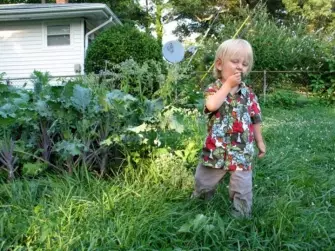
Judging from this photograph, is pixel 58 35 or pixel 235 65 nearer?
pixel 235 65

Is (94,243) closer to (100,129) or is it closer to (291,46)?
(100,129)

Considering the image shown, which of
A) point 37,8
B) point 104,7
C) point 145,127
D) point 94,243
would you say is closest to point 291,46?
point 104,7

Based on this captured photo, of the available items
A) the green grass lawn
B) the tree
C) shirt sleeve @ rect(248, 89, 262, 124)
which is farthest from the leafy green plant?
the tree

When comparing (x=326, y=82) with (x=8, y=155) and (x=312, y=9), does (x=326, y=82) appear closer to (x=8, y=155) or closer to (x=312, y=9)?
(x=8, y=155)

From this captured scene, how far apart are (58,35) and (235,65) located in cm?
1318

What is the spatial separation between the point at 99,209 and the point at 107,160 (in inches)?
34.8

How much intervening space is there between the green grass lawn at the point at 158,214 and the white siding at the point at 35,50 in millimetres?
11916

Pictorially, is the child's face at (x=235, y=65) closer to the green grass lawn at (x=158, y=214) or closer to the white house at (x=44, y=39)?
the green grass lawn at (x=158, y=214)

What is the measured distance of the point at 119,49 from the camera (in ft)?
37.2

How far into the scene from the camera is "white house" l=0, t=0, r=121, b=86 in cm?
1425

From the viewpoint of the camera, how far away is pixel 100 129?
321cm

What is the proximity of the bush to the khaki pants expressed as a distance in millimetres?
8825

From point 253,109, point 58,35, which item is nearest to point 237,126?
point 253,109

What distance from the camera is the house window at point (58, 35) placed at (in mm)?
14610
